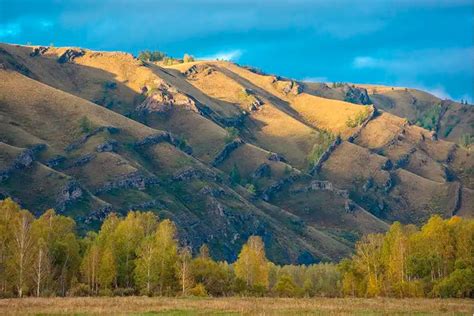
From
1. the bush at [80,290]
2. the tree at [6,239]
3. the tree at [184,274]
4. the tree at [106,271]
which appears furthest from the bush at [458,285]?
the tree at [6,239]

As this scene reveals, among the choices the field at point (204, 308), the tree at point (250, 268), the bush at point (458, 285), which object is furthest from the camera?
the tree at point (250, 268)

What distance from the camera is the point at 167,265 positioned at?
12138cm

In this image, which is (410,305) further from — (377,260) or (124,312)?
(377,260)

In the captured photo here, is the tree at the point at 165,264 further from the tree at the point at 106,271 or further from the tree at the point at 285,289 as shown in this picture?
the tree at the point at 285,289

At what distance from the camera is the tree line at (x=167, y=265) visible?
10575cm

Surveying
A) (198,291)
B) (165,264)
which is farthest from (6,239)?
(198,291)

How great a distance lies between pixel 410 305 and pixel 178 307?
84.0 feet

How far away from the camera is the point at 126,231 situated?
433ft

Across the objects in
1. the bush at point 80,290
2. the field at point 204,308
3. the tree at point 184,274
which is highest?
the tree at point 184,274

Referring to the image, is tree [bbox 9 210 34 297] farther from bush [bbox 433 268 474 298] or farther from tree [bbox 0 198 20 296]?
bush [bbox 433 268 474 298]

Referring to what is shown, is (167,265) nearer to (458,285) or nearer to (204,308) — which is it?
(458,285)

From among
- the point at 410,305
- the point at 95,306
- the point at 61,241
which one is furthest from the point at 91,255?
the point at 410,305

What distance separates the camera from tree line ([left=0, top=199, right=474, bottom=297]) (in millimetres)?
105750

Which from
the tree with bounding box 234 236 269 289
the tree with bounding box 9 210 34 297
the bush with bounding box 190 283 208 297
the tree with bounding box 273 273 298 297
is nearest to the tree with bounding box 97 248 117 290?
the tree with bounding box 9 210 34 297
